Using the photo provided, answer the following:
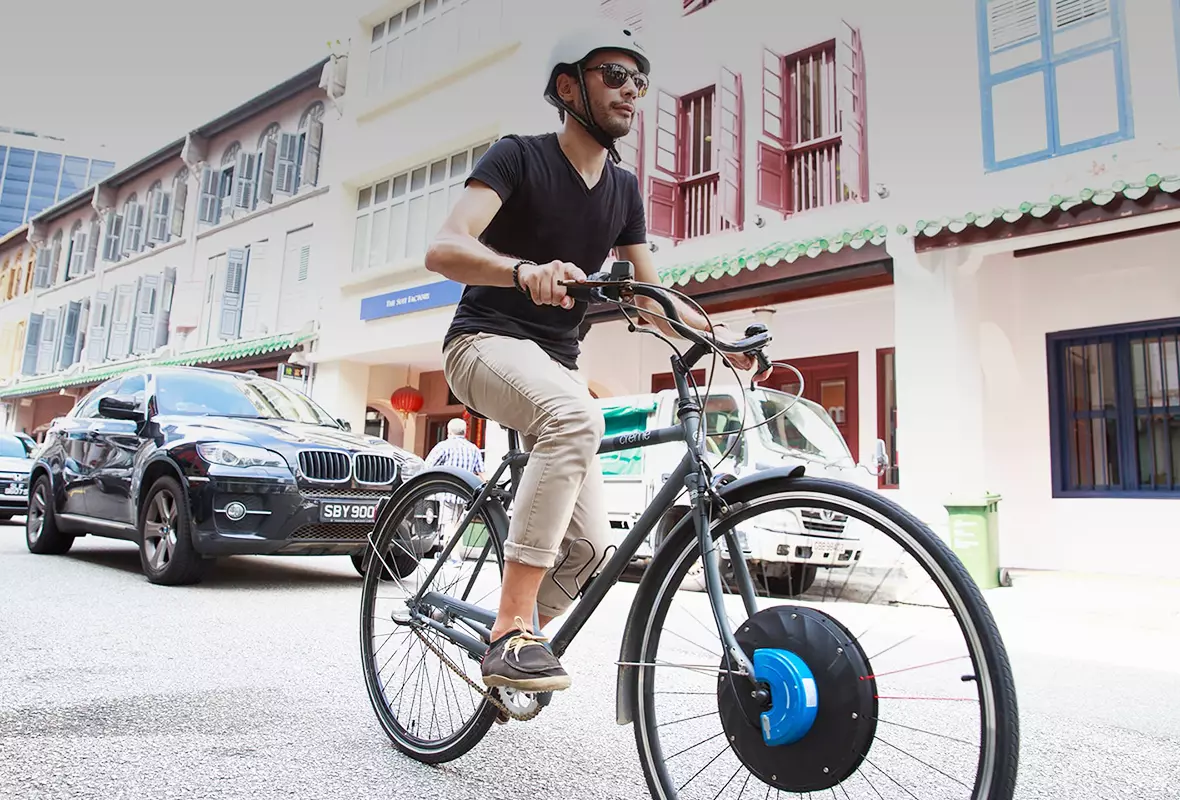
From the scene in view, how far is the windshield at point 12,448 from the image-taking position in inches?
532

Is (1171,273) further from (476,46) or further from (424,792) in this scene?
(476,46)

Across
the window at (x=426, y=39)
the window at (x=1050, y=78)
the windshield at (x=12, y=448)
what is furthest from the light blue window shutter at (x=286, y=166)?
the window at (x=1050, y=78)

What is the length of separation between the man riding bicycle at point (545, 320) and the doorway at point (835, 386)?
9.61m

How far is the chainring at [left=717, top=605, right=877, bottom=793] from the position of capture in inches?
59.9

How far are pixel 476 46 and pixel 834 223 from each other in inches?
324

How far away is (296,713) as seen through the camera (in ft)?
9.43

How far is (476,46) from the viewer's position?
50.3 ft

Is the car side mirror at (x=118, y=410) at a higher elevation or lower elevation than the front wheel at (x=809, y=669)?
higher

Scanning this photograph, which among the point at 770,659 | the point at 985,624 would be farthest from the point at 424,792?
the point at 985,624

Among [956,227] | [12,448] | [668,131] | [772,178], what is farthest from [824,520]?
[12,448]

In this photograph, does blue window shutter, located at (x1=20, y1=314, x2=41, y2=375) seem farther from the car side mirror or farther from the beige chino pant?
the beige chino pant

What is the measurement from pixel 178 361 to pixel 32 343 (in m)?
11.7

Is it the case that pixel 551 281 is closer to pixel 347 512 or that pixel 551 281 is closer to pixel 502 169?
pixel 502 169

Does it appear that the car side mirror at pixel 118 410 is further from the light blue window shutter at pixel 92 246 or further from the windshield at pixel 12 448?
the light blue window shutter at pixel 92 246
